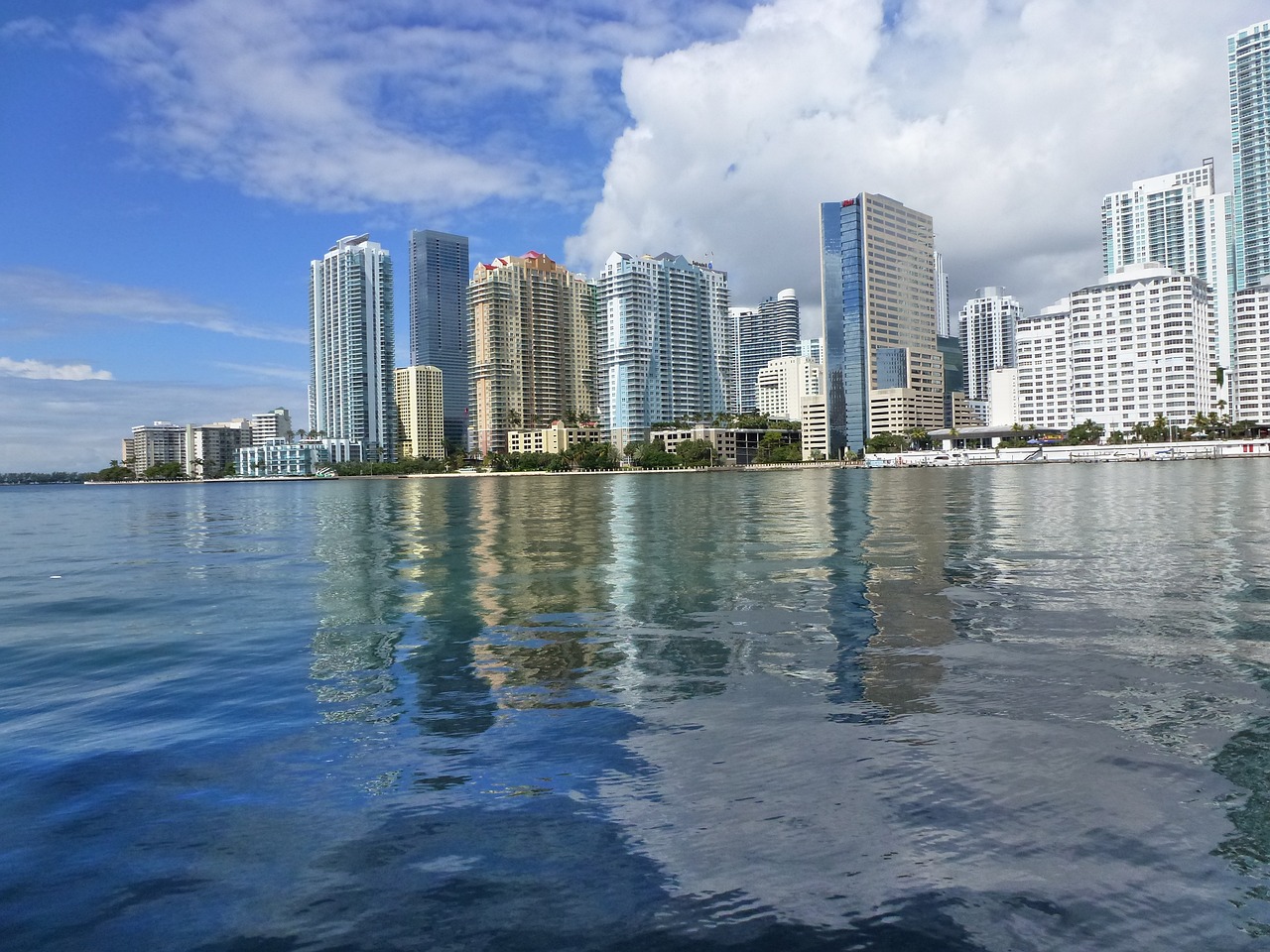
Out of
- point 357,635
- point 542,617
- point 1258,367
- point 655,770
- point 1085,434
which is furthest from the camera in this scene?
point 1258,367

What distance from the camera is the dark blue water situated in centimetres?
619

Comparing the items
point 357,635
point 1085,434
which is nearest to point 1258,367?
point 1085,434

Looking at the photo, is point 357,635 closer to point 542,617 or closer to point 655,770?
point 542,617

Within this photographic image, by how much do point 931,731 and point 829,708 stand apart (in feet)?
4.64

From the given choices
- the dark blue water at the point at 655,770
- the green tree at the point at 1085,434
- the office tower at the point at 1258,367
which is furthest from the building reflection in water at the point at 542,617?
the office tower at the point at 1258,367

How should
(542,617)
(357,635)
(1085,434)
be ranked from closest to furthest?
(357,635) < (542,617) < (1085,434)

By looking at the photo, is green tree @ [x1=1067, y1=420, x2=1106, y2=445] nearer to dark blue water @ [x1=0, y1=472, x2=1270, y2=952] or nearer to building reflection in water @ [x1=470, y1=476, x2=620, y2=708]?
building reflection in water @ [x1=470, y1=476, x2=620, y2=708]

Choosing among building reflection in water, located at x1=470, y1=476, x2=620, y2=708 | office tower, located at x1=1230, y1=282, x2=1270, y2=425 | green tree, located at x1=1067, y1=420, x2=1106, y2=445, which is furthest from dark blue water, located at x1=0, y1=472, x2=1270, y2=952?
office tower, located at x1=1230, y1=282, x2=1270, y2=425

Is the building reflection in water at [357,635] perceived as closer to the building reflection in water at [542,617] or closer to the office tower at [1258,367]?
the building reflection in water at [542,617]

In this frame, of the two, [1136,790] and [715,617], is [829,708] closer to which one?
[1136,790]

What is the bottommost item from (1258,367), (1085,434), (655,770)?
(655,770)

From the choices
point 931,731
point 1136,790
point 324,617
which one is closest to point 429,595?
point 324,617

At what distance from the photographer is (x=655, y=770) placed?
8.89 metres

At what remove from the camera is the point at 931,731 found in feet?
32.1
